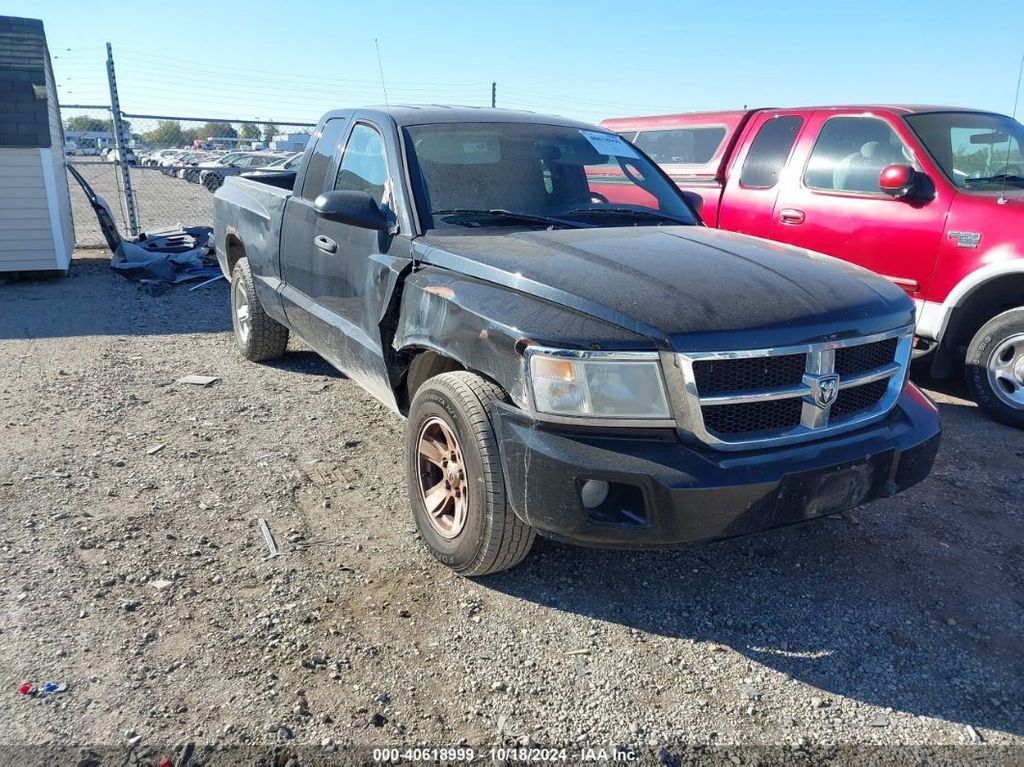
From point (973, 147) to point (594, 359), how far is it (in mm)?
4895

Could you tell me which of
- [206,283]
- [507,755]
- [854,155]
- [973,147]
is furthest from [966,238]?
[206,283]

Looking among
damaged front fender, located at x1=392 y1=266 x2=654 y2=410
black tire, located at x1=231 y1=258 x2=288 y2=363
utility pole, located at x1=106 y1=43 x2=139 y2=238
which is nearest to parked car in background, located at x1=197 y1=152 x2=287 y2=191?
utility pole, located at x1=106 y1=43 x2=139 y2=238

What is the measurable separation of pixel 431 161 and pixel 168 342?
4.29 m

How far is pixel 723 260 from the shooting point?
3.20 metres

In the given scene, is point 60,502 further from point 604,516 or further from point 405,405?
point 604,516

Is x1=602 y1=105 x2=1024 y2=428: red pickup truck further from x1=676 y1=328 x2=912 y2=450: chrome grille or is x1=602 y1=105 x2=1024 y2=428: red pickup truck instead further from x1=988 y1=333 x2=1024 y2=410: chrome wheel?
x1=676 y1=328 x2=912 y2=450: chrome grille

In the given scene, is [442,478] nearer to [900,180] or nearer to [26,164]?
[900,180]

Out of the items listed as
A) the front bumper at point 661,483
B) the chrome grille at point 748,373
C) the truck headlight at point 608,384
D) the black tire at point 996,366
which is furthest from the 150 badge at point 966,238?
the truck headlight at point 608,384

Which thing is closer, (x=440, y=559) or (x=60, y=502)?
(x=440, y=559)

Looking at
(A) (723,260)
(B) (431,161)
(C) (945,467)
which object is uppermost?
(B) (431,161)

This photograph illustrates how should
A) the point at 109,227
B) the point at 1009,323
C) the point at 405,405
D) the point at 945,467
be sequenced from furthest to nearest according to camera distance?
the point at 109,227
the point at 1009,323
the point at 945,467
the point at 405,405

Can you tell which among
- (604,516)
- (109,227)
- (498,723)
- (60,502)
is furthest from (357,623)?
(109,227)

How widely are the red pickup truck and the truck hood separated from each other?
1736 mm

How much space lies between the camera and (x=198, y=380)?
5891 millimetres
